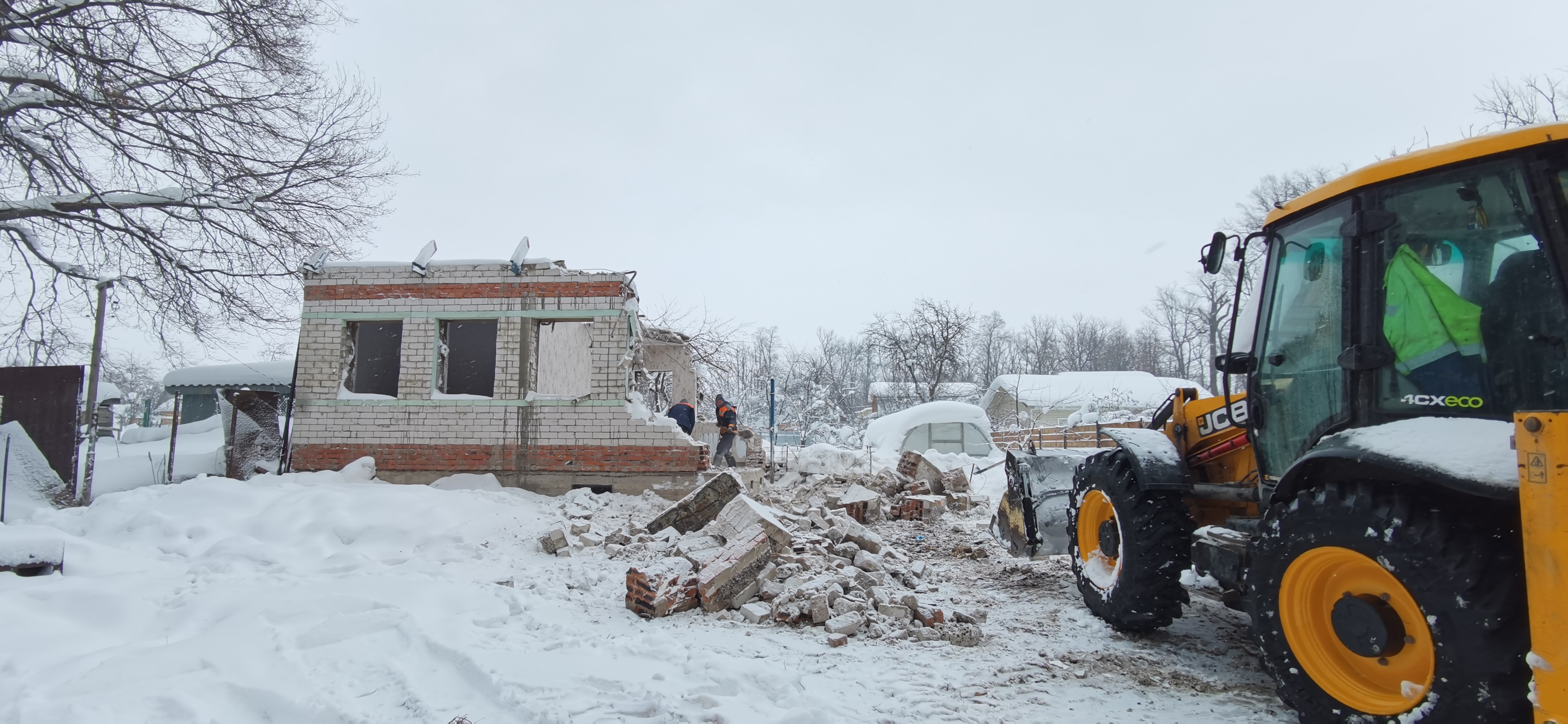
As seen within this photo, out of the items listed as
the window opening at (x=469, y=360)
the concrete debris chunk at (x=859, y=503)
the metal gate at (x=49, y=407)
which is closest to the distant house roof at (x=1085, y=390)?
the concrete debris chunk at (x=859, y=503)

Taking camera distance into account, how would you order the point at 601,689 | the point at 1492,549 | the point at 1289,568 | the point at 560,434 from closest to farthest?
the point at 1492,549 < the point at 1289,568 < the point at 601,689 < the point at 560,434

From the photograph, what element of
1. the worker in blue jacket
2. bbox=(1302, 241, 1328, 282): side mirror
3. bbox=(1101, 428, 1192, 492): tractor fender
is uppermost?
bbox=(1302, 241, 1328, 282): side mirror

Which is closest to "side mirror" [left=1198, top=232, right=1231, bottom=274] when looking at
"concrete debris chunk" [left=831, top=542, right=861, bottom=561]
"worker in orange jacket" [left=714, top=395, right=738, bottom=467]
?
"concrete debris chunk" [left=831, top=542, right=861, bottom=561]

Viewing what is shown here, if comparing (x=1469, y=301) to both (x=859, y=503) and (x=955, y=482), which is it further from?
(x=955, y=482)

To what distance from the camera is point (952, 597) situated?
5.62 m

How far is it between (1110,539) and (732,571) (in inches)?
101

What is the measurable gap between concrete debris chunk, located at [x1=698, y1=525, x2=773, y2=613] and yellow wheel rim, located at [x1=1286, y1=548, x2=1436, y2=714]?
336cm

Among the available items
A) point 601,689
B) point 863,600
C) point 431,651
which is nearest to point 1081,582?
point 863,600

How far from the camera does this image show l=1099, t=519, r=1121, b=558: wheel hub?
4613 millimetres

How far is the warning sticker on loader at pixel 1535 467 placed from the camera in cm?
197

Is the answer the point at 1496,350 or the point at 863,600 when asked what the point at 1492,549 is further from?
the point at 863,600

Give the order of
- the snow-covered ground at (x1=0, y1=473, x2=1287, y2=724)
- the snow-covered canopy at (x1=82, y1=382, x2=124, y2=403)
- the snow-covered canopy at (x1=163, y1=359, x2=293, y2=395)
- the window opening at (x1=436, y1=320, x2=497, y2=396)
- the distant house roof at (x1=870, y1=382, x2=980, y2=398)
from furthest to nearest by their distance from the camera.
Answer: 1. the distant house roof at (x1=870, y1=382, x2=980, y2=398)
2. the snow-covered canopy at (x1=163, y1=359, x2=293, y2=395)
3. the snow-covered canopy at (x1=82, y1=382, x2=124, y2=403)
4. the window opening at (x1=436, y1=320, x2=497, y2=396)
5. the snow-covered ground at (x1=0, y1=473, x2=1287, y2=724)

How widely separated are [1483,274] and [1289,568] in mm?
1289

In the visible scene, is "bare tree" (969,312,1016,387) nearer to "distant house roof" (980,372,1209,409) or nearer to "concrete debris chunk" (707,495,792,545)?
"distant house roof" (980,372,1209,409)
